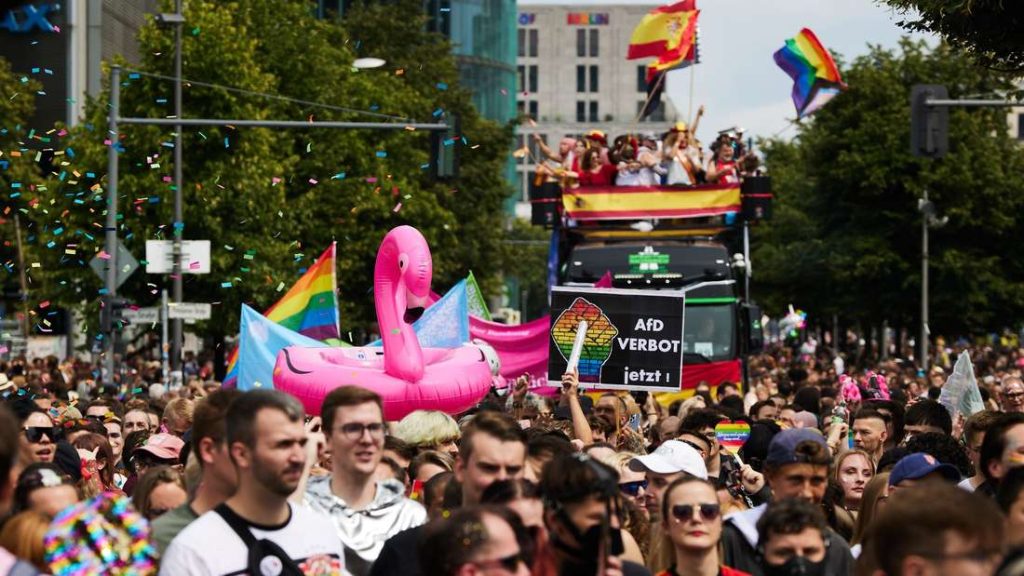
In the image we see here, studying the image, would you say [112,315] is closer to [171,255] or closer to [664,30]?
[171,255]

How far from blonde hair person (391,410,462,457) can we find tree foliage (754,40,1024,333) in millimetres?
42605

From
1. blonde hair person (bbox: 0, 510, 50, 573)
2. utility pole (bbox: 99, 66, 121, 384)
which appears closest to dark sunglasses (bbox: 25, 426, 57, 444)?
blonde hair person (bbox: 0, 510, 50, 573)

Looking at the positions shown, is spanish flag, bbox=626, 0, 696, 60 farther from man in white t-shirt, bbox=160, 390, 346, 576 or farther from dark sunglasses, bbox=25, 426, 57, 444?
man in white t-shirt, bbox=160, 390, 346, 576

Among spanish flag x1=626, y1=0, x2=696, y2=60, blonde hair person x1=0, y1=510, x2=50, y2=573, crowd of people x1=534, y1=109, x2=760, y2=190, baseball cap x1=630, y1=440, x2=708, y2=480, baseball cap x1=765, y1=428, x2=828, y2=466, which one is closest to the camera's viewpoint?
blonde hair person x1=0, y1=510, x2=50, y2=573

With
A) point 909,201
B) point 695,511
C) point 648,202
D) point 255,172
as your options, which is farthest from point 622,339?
point 909,201

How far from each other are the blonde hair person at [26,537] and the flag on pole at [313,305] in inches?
537

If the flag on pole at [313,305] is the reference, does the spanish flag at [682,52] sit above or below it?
above

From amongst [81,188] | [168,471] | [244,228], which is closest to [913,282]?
[244,228]

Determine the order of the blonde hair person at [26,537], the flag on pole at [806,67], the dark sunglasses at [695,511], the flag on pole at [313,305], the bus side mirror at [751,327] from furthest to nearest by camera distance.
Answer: the flag on pole at [806,67] → the bus side mirror at [751,327] → the flag on pole at [313,305] → the dark sunglasses at [695,511] → the blonde hair person at [26,537]

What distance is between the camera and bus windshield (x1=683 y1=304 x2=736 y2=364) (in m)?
24.1

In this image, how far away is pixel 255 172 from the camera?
3778 centimetres

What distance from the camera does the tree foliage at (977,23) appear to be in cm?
1408

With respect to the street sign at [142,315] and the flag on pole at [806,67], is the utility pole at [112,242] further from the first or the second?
the flag on pole at [806,67]

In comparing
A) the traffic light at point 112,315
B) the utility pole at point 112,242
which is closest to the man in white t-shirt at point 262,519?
the traffic light at point 112,315
